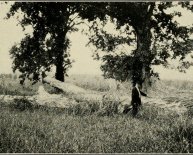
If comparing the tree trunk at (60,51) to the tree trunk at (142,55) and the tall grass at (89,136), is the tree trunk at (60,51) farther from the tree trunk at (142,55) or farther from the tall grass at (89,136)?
the tall grass at (89,136)

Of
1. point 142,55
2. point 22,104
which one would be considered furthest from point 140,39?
point 22,104

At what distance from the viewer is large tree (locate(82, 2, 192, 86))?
11984 mm

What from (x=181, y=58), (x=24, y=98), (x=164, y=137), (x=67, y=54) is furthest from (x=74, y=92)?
(x=164, y=137)

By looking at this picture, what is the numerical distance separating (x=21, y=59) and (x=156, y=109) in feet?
14.2

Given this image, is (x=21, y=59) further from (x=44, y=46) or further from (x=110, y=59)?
(x=110, y=59)

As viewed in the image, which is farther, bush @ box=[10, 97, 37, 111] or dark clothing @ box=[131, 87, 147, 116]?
bush @ box=[10, 97, 37, 111]

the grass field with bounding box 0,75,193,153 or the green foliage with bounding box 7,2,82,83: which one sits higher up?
the green foliage with bounding box 7,2,82,83

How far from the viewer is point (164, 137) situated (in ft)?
23.5

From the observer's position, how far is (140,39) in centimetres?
1216

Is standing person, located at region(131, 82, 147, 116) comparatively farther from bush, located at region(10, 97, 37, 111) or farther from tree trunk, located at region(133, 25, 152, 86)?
bush, located at region(10, 97, 37, 111)

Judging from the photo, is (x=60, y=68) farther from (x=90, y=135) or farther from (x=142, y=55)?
(x=90, y=135)

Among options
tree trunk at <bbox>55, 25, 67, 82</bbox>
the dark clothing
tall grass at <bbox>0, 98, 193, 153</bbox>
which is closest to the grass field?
tall grass at <bbox>0, 98, 193, 153</bbox>

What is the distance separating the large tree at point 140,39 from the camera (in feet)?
39.3

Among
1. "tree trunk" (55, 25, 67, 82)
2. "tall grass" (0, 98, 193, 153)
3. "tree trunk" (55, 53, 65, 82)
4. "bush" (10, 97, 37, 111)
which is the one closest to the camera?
"tall grass" (0, 98, 193, 153)
